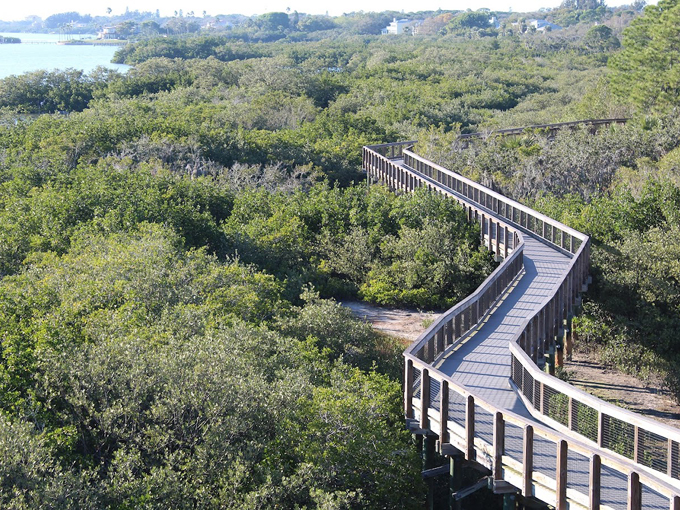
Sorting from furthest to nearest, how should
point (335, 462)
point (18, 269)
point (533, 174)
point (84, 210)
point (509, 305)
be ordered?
point (533, 174), point (84, 210), point (18, 269), point (509, 305), point (335, 462)

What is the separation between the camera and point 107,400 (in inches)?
443

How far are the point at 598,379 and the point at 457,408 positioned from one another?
381 inches

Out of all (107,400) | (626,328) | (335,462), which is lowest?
(626,328)

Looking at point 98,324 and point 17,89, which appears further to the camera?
point 17,89

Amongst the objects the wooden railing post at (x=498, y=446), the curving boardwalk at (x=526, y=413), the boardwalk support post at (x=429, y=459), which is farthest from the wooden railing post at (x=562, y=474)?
the boardwalk support post at (x=429, y=459)

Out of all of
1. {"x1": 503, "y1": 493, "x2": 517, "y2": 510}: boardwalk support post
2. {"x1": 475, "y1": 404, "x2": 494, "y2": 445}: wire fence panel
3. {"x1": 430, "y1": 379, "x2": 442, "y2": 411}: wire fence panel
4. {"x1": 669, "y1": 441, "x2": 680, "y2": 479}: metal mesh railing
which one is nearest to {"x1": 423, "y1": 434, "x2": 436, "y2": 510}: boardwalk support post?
{"x1": 430, "y1": 379, "x2": 442, "y2": 411}: wire fence panel

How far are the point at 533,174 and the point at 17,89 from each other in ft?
126

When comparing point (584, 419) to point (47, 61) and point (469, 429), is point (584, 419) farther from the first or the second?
point (47, 61)

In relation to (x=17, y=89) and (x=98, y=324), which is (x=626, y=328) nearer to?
(x=98, y=324)

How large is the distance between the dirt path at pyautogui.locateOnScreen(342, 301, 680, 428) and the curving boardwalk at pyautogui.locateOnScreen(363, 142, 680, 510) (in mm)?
2234

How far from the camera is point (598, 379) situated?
64.7ft

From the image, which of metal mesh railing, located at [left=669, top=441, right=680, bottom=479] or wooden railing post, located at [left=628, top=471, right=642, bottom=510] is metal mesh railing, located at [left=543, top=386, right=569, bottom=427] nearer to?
metal mesh railing, located at [left=669, top=441, right=680, bottom=479]

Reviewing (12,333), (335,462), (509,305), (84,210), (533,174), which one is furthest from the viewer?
(533,174)

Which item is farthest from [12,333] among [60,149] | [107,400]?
[60,149]
